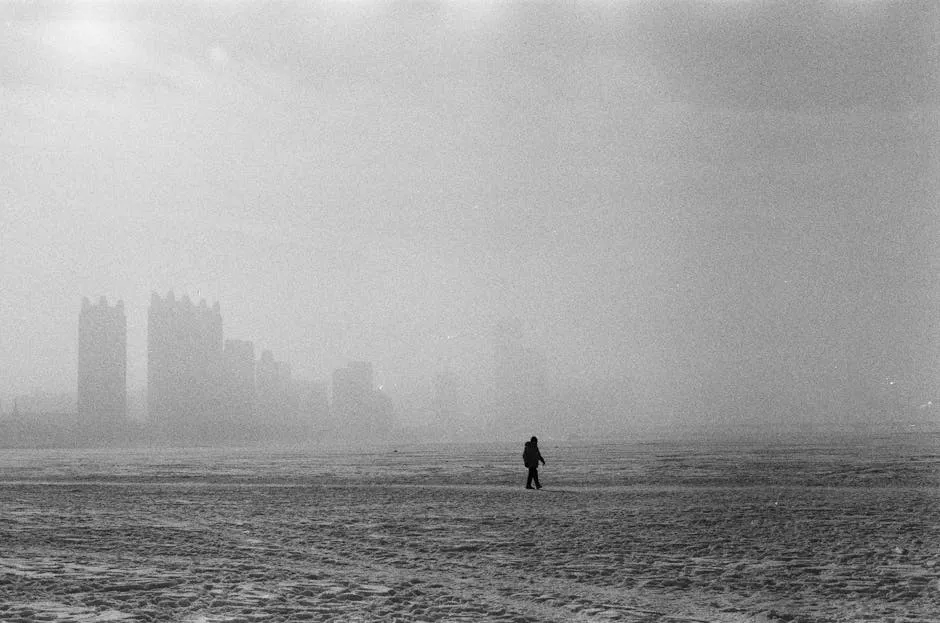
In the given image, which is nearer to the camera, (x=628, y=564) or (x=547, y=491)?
(x=628, y=564)

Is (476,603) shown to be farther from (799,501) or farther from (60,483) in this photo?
(60,483)

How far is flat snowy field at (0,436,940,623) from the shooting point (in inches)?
415

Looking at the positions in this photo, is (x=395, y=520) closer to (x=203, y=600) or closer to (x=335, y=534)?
(x=335, y=534)

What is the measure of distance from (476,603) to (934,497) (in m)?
17.1

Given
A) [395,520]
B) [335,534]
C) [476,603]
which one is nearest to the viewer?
[476,603]

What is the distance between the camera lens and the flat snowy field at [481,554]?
34.6ft

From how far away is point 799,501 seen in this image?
2233cm

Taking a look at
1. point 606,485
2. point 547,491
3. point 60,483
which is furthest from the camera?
point 60,483

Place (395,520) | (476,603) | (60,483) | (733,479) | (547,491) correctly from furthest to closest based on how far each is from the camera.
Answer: (60,483) < (733,479) < (547,491) < (395,520) < (476,603)

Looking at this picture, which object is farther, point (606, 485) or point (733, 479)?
point (733, 479)

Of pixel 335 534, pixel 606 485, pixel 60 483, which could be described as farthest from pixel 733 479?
pixel 60 483

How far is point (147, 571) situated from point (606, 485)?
726 inches

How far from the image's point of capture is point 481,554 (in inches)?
570

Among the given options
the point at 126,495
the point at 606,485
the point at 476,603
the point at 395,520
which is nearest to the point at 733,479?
the point at 606,485
